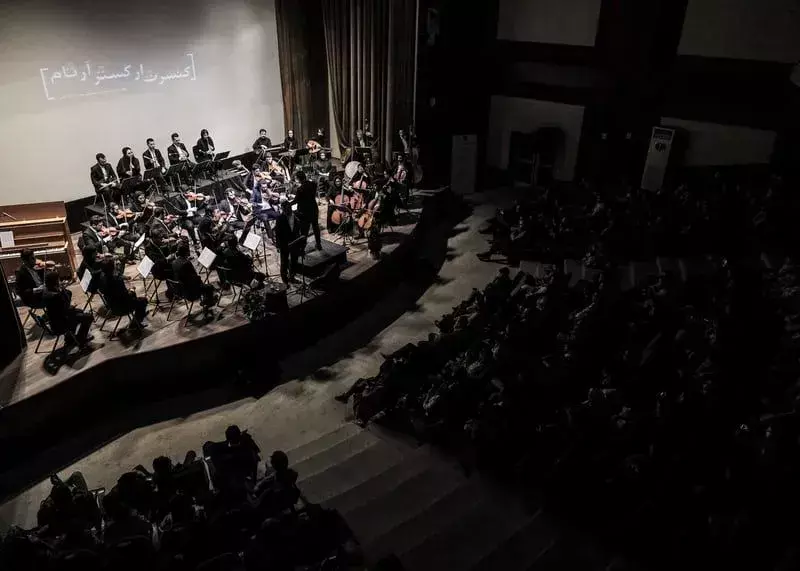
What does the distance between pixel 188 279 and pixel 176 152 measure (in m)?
4.19

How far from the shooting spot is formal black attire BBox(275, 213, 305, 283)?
336 inches

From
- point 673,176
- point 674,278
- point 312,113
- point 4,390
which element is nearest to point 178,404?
point 4,390

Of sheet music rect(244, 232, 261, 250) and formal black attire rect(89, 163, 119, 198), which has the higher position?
formal black attire rect(89, 163, 119, 198)

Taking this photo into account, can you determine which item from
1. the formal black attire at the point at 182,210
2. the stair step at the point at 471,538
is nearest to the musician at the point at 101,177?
the formal black attire at the point at 182,210

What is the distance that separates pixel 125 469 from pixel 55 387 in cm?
122

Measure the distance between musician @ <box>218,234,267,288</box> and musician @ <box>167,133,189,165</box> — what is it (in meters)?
3.52

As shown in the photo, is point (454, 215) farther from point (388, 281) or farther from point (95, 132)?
point (95, 132)

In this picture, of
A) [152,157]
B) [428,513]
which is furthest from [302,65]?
[428,513]

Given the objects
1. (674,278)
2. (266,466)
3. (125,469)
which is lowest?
(125,469)

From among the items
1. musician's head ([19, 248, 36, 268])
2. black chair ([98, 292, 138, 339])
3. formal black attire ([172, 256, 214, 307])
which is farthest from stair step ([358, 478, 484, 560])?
musician's head ([19, 248, 36, 268])

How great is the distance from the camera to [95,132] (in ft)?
34.4

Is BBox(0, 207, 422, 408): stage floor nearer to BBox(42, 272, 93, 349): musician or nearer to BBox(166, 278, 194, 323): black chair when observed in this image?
BBox(166, 278, 194, 323): black chair

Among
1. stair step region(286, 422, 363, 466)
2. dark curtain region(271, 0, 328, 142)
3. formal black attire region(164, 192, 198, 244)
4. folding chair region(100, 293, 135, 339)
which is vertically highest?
dark curtain region(271, 0, 328, 142)

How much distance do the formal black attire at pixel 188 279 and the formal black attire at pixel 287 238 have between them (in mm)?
1269
